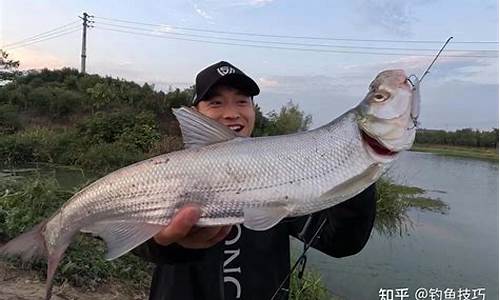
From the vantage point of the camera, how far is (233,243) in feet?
7.27

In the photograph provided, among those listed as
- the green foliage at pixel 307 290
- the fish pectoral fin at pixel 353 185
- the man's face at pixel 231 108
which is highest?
the man's face at pixel 231 108

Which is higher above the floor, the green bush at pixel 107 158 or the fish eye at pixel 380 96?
the green bush at pixel 107 158

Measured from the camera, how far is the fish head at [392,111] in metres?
1.49

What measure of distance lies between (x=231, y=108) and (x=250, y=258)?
82cm

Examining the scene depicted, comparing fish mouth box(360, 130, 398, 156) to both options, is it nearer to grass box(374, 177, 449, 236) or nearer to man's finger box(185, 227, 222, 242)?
man's finger box(185, 227, 222, 242)

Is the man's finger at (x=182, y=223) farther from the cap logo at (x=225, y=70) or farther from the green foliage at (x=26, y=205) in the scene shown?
the green foliage at (x=26, y=205)

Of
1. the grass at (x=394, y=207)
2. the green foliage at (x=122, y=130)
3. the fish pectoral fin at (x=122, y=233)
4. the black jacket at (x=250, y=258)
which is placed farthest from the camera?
the green foliage at (x=122, y=130)

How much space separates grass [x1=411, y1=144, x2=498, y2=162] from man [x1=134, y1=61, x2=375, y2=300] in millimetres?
35946

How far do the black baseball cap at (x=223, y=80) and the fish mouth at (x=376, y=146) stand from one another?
1.05 m

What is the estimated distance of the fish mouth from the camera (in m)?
1.54

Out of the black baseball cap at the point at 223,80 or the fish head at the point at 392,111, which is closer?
the fish head at the point at 392,111

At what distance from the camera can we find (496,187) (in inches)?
719

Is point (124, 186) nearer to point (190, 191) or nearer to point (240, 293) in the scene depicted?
point (190, 191)

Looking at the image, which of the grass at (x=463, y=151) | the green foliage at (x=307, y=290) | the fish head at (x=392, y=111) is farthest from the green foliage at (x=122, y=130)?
the grass at (x=463, y=151)
